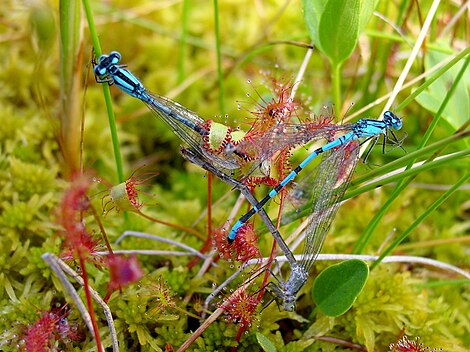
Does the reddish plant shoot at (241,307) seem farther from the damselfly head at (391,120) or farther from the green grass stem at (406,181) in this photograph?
the damselfly head at (391,120)

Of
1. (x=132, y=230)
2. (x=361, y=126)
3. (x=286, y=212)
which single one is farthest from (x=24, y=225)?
(x=361, y=126)

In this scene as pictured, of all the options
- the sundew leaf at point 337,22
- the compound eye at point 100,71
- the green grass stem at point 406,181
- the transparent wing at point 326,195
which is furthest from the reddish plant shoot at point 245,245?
the sundew leaf at point 337,22

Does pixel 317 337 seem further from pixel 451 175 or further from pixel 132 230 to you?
pixel 451 175

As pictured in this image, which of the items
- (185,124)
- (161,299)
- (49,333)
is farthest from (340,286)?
(49,333)

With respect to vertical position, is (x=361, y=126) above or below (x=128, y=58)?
below

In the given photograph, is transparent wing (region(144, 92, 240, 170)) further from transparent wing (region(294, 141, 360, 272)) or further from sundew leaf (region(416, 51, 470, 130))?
sundew leaf (region(416, 51, 470, 130))

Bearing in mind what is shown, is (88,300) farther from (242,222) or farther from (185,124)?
(185,124)

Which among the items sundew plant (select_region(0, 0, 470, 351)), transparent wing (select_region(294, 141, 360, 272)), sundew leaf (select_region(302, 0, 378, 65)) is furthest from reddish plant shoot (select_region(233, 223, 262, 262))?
sundew leaf (select_region(302, 0, 378, 65))
